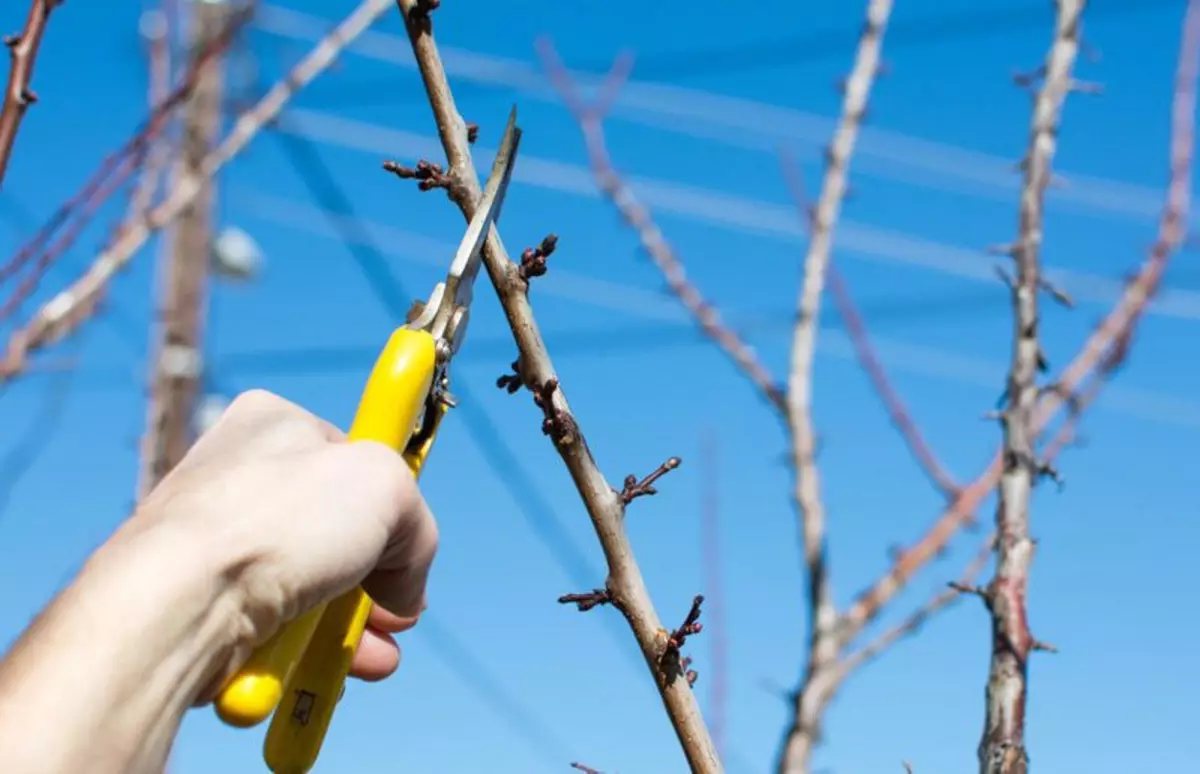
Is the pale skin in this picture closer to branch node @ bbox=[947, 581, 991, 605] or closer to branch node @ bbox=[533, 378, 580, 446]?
branch node @ bbox=[533, 378, 580, 446]

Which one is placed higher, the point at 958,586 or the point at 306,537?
the point at 958,586

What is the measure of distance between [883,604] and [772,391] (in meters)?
0.45

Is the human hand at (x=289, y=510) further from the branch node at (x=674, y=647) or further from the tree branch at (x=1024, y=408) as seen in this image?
the tree branch at (x=1024, y=408)

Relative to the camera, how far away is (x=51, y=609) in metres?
1.02

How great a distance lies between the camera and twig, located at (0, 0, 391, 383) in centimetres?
242

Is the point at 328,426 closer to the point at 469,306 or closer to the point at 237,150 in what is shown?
the point at 469,306

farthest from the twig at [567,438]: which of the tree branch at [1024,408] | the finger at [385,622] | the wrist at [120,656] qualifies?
the tree branch at [1024,408]

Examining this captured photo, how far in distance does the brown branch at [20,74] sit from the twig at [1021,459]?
150cm

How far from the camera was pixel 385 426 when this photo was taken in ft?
4.36

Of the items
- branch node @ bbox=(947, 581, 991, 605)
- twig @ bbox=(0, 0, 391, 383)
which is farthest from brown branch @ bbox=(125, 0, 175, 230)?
branch node @ bbox=(947, 581, 991, 605)

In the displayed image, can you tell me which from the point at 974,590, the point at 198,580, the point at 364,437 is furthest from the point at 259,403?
the point at 974,590

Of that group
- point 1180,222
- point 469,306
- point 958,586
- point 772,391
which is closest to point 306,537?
point 469,306

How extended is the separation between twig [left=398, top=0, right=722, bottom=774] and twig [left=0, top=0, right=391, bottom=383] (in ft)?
4.48

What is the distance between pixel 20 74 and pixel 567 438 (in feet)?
2.63
